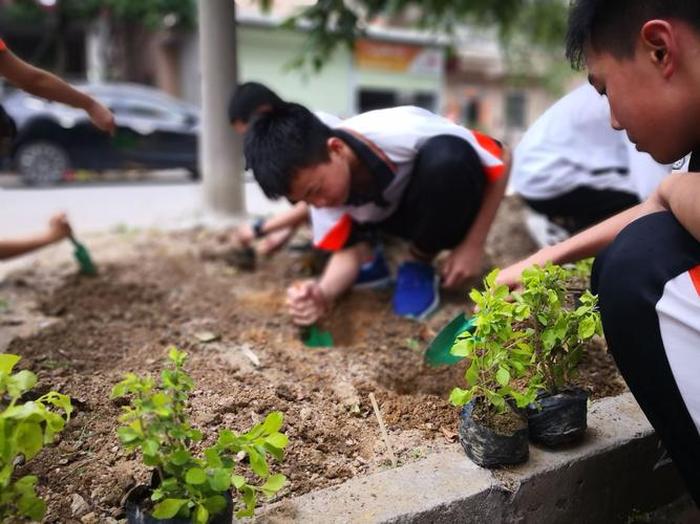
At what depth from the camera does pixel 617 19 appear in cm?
108

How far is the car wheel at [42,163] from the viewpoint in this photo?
28.5 feet

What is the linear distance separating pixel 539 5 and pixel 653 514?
8.43m

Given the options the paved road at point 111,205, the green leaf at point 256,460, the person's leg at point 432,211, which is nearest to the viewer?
the green leaf at point 256,460

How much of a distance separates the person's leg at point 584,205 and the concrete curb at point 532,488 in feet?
4.30

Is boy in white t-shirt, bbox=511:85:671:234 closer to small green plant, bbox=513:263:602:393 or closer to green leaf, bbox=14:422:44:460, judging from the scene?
small green plant, bbox=513:263:602:393

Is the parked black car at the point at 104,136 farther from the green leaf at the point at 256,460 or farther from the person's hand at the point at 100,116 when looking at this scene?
the green leaf at the point at 256,460

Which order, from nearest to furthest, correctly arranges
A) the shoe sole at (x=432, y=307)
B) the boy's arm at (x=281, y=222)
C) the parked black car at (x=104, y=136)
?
the shoe sole at (x=432, y=307)
the boy's arm at (x=281, y=222)
the parked black car at (x=104, y=136)

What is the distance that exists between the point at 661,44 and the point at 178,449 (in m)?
1.02

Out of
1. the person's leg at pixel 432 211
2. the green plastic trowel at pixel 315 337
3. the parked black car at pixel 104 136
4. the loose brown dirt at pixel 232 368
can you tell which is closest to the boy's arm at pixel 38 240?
the loose brown dirt at pixel 232 368

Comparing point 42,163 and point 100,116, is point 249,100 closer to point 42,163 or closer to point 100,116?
point 100,116

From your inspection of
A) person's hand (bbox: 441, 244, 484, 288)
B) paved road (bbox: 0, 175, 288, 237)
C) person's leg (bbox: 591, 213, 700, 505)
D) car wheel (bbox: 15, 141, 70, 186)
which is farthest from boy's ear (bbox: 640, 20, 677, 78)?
car wheel (bbox: 15, 141, 70, 186)

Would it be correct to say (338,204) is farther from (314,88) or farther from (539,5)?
(314,88)

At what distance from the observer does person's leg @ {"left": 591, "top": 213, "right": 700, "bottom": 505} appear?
42.0 inches

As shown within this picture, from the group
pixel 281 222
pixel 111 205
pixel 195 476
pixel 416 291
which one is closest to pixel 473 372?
pixel 195 476
